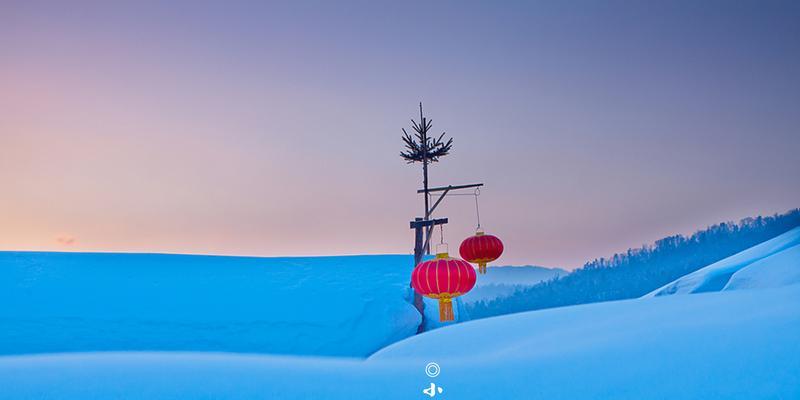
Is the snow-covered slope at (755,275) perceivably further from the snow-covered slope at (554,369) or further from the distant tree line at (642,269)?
the distant tree line at (642,269)

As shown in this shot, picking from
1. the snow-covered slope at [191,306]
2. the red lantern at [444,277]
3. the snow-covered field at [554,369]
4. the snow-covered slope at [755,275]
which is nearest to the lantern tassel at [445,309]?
the red lantern at [444,277]

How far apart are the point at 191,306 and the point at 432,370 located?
8697mm

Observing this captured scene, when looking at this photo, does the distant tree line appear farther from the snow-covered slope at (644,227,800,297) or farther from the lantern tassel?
A: the lantern tassel

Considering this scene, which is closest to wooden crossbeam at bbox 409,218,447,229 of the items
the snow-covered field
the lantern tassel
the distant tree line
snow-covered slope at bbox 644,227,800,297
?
the lantern tassel

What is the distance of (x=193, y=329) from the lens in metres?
10.5

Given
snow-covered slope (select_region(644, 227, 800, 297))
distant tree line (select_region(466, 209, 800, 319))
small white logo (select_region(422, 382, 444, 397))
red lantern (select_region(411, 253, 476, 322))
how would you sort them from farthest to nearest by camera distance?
distant tree line (select_region(466, 209, 800, 319)), snow-covered slope (select_region(644, 227, 800, 297)), red lantern (select_region(411, 253, 476, 322)), small white logo (select_region(422, 382, 444, 397))

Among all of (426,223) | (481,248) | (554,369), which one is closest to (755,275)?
(481,248)

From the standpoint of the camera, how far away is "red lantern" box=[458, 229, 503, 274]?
10.4 metres

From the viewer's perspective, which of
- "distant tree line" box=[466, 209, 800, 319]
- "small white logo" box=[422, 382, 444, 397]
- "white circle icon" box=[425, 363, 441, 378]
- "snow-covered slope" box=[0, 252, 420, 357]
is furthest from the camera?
"distant tree line" box=[466, 209, 800, 319]

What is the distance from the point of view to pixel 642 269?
138 ft

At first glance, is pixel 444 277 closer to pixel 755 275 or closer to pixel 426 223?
pixel 426 223

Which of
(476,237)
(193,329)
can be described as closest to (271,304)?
(193,329)

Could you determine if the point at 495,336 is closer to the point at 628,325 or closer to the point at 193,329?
the point at 628,325

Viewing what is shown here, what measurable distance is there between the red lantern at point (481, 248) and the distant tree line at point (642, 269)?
84.1 feet
